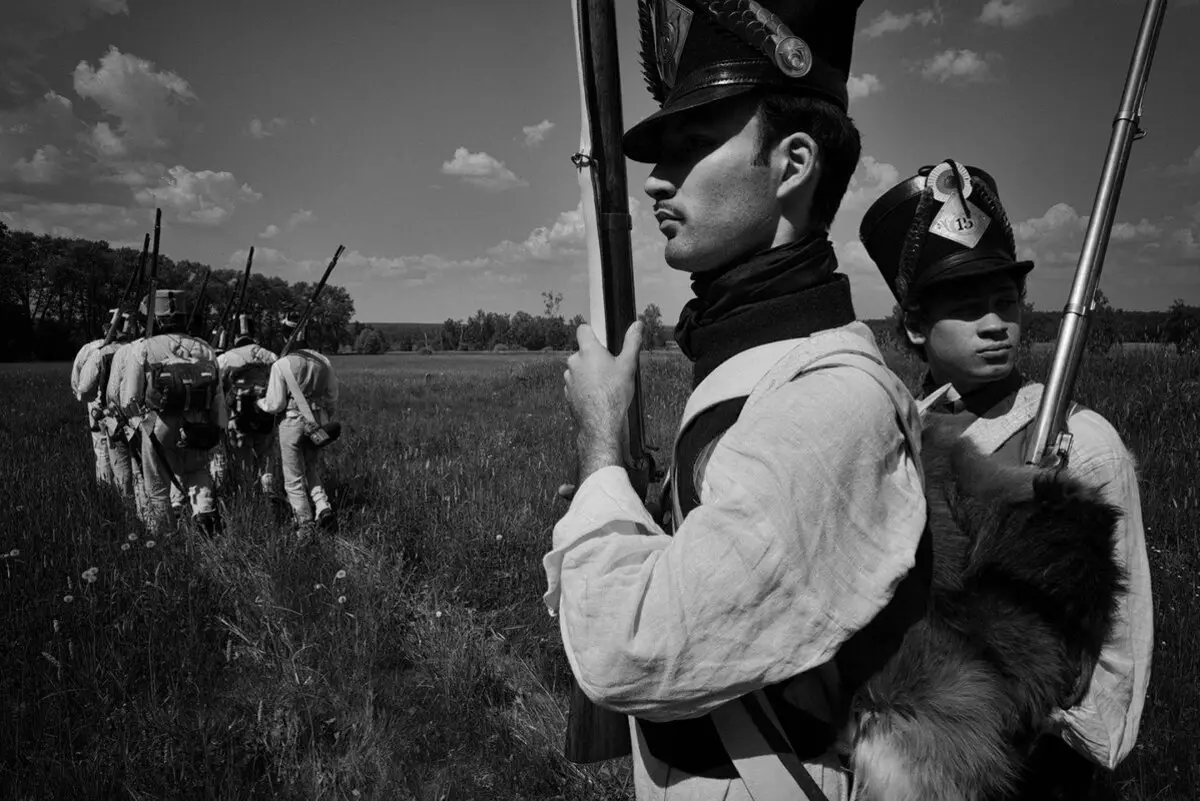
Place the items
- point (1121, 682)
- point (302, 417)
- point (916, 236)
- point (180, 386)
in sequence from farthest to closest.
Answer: point (302, 417) < point (180, 386) < point (916, 236) < point (1121, 682)

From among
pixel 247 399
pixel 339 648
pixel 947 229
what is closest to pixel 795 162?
pixel 947 229

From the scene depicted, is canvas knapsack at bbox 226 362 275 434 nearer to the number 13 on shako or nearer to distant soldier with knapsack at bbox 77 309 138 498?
distant soldier with knapsack at bbox 77 309 138 498

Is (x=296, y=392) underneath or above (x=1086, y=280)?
underneath

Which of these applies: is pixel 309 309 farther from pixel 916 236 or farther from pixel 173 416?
pixel 916 236

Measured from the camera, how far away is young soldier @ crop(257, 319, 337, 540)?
7516mm

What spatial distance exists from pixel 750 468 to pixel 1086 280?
154 centimetres

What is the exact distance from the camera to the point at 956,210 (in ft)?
→ 8.60

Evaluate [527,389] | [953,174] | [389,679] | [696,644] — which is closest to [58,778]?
[389,679]

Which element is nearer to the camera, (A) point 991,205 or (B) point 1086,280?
(B) point 1086,280

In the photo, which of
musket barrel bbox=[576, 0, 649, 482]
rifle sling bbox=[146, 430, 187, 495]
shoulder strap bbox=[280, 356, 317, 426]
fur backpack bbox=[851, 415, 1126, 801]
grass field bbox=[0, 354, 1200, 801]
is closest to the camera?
fur backpack bbox=[851, 415, 1126, 801]

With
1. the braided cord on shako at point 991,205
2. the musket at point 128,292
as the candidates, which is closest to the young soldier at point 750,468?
the braided cord on shako at point 991,205

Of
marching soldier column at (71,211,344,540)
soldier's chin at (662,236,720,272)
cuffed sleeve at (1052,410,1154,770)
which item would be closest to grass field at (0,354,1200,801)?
marching soldier column at (71,211,344,540)

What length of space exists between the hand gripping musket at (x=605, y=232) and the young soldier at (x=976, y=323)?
1.34 meters

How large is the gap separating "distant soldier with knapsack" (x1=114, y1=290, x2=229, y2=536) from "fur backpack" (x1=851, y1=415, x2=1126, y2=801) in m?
7.50
